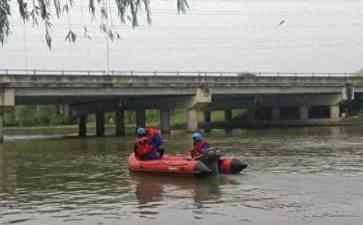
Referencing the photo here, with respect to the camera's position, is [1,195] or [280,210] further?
[1,195]

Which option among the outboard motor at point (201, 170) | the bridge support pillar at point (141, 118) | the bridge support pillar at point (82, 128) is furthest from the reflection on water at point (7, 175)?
the bridge support pillar at point (141, 118)

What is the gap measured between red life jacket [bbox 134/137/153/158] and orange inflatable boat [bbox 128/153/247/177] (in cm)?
34

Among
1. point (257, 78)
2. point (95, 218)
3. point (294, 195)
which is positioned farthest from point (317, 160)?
point (257, 78)

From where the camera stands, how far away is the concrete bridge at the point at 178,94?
202ft

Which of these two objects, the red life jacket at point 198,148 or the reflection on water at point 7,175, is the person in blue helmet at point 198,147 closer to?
the red life jacket at point 198,148

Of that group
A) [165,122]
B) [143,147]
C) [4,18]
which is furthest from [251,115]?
[4,18]

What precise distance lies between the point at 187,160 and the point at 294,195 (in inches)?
234

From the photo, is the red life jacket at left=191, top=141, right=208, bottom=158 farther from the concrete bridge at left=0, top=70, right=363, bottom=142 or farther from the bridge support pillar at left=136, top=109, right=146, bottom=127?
the bridge support pillar at left=136, top=109, right=146, bottom=127

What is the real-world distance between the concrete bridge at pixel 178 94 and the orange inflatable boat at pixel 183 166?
35707 mm

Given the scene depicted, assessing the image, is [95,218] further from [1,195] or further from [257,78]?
[257,78]

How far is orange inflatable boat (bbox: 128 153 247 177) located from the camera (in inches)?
914

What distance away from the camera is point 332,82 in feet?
274

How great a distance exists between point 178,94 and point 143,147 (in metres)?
45.2

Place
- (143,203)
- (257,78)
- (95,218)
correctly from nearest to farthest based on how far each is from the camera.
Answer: (95,218) < (143,203) < (257,78)
